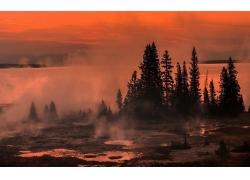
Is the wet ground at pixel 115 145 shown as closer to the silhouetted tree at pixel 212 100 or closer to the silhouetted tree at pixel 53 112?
the silhouetted tree at pixel 53 112

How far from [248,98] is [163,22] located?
8.73ft

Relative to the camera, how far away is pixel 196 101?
36.0ft

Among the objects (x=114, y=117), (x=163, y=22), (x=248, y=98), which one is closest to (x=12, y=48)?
(x=114, y=117)

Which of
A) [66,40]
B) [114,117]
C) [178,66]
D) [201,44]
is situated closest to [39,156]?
[114,117]

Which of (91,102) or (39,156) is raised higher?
(91,102)

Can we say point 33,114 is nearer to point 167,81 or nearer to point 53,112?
point 53,112

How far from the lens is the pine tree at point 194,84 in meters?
10.9

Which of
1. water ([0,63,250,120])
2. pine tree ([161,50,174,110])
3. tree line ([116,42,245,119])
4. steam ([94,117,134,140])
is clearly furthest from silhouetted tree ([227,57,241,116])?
steam ([94,117,134,140])

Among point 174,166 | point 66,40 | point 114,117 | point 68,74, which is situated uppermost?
point 66,40

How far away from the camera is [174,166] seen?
34.8 feet

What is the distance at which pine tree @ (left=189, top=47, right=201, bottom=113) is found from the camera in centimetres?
1093

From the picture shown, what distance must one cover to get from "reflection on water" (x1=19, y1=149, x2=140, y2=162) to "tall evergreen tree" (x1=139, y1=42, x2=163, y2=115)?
1.14 metres

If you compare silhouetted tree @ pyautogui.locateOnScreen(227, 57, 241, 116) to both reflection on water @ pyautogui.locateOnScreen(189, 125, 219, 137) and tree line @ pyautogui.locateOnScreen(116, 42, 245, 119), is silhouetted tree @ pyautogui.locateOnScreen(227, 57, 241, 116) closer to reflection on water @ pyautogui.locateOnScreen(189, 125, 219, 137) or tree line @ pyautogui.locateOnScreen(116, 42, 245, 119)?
tree line @ pyautogui.locateOnScreen(116, 42, 245, 119)

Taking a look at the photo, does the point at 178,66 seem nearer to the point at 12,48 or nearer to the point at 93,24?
the point at 93,24
